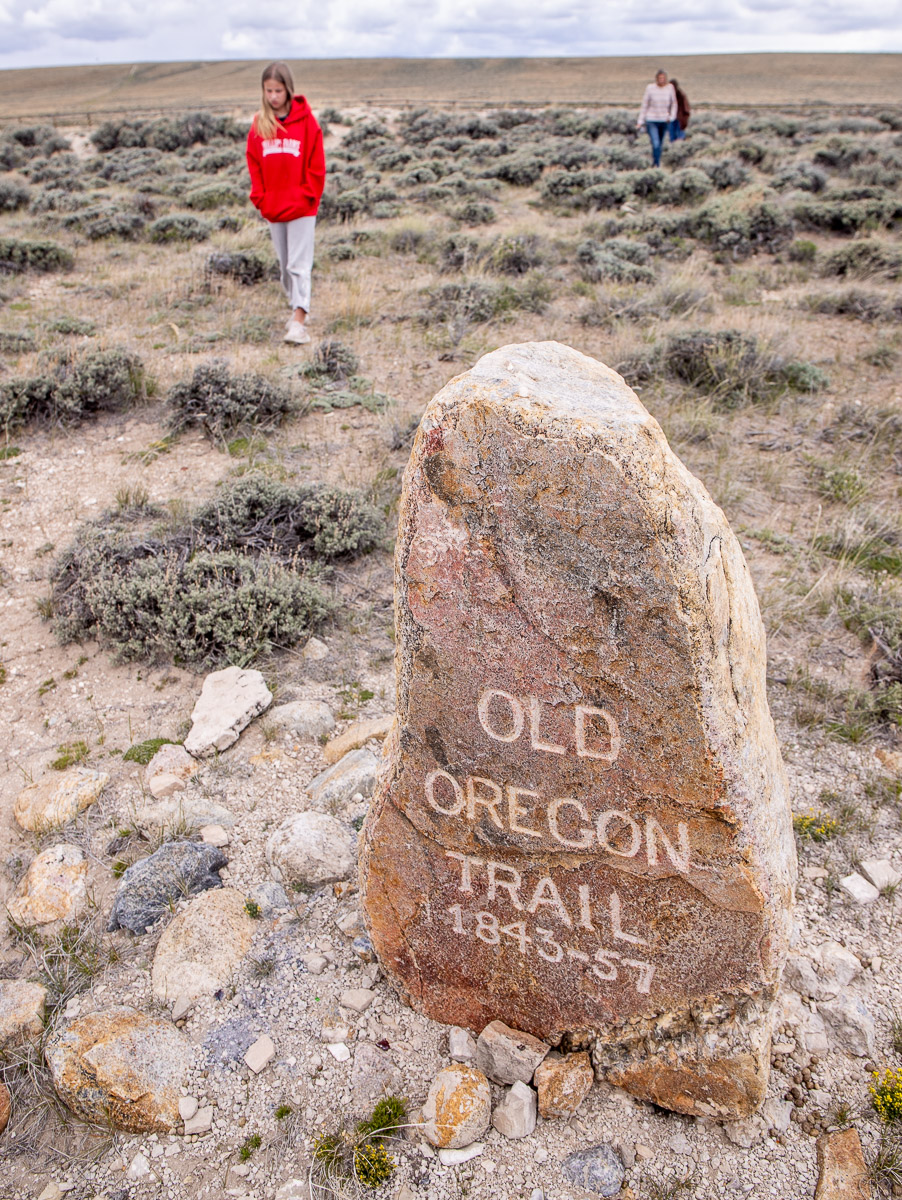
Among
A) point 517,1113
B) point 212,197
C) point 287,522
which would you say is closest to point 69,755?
point 287,522

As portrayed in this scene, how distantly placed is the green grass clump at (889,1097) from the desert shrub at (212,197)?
46.8 feet

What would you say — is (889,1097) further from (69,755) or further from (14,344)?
(14,344)

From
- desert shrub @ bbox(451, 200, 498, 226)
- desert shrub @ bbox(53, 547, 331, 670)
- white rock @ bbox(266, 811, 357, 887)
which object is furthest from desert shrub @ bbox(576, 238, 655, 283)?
white rock @ bbox(266, 811, 357, 887)

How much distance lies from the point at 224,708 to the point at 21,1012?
4.75 ft

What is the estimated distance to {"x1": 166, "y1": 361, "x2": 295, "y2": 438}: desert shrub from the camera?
20.1ft

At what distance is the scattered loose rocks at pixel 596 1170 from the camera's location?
209 centimetres

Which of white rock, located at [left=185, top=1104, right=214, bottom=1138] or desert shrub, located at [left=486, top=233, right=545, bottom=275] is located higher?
desert shrub, located at [left=486, top=233, right=545, bottom=275]

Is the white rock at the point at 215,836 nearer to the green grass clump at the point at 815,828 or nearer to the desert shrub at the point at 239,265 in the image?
the green grass clump at the point at 815,828

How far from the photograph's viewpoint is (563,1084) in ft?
7.29

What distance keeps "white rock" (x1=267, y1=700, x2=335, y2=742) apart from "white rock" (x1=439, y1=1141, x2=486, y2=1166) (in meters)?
1.81

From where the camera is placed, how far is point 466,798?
6.77ft

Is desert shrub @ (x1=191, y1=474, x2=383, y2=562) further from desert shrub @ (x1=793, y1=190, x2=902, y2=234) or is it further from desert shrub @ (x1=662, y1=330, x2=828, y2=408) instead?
desert shrub @ (x1=793, y1=190, x2=902, y2=234)

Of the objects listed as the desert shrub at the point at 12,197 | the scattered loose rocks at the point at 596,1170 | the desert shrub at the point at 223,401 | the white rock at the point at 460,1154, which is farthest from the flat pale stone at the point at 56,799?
the desert shrub at the point at 12,197

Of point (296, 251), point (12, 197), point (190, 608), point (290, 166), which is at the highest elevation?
point (290, 166)
